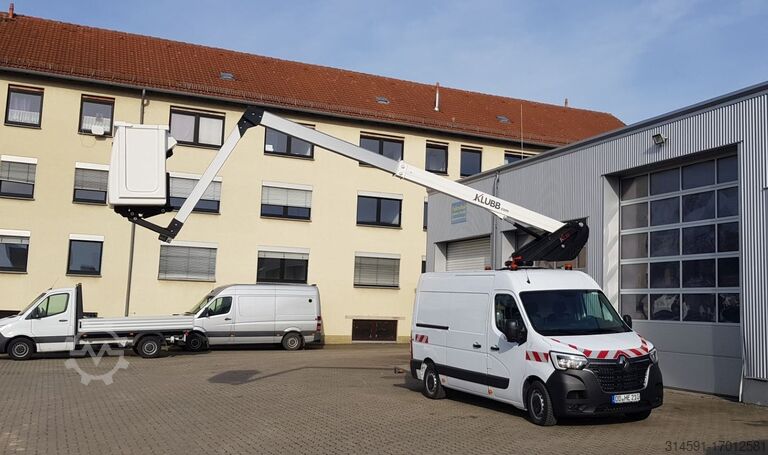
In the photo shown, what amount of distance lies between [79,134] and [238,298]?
29.0ft

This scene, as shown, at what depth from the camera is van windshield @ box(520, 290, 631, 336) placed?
1066 cm

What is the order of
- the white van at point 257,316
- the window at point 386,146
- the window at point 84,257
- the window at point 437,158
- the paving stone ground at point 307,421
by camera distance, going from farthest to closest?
the window at point 437,158 → the window at point 386,146 → the window at point 84,257 → the white van at point 257,316 → the paving stone ground at point 307,421

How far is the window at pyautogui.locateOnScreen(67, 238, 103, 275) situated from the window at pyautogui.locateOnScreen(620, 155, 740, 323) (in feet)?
63.6

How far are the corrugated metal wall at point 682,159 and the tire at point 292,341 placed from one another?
951cm

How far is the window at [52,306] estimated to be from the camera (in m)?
21.2

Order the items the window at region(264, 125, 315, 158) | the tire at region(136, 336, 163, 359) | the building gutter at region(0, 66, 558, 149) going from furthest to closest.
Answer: the window at region(264, 125, 315, 158)
the building gutter at region(0, 66, 558, 149)
the tire at region(136, 336, 163, 359)

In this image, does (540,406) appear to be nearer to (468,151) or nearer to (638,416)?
(638,416)

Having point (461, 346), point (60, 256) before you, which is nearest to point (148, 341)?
point (60, 256)

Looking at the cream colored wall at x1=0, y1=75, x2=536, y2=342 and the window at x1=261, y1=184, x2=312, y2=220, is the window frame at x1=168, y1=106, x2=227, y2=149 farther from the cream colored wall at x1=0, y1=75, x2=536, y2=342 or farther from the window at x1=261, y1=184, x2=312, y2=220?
the window at x1=261, y1=184, x2=312, y2=220

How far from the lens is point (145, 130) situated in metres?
12.1

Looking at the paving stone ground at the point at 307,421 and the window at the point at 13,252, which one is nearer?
the paving stone ground at the point at 307,421

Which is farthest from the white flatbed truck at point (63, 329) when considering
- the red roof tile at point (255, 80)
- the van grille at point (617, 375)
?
the van grille at point (617, 375)

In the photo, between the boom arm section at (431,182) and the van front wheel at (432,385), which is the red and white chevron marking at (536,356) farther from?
the boom arm section at (431,182)

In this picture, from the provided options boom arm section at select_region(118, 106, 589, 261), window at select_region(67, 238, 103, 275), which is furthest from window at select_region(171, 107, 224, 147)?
boom arm section at select_region(118, 106, 589, 261)
